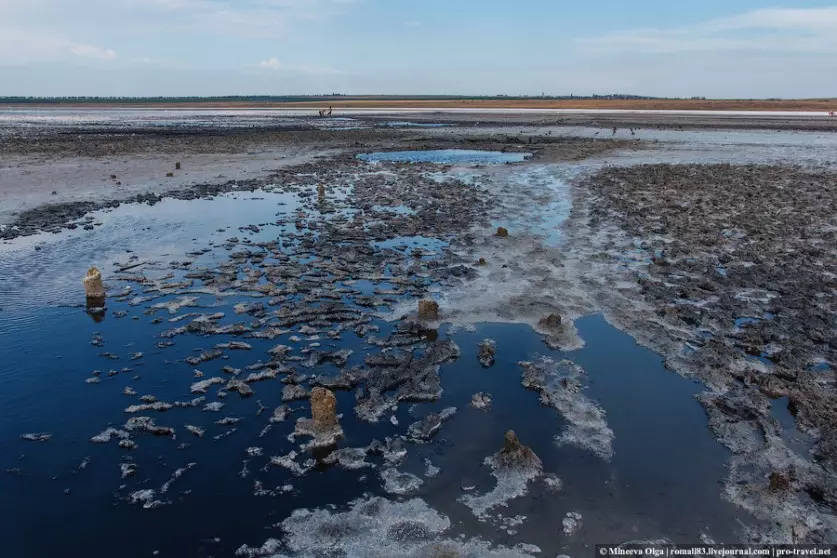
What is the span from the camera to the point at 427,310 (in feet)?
36.3

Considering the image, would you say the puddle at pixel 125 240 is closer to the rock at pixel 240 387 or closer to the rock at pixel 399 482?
the rock at pixel 240 387

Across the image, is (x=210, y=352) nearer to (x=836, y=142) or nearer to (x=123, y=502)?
(x=123, y=502)

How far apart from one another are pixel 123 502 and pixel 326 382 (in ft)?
10.9

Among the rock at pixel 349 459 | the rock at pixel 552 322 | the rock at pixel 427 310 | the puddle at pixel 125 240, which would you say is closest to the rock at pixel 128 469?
the rock at pixel 349 459

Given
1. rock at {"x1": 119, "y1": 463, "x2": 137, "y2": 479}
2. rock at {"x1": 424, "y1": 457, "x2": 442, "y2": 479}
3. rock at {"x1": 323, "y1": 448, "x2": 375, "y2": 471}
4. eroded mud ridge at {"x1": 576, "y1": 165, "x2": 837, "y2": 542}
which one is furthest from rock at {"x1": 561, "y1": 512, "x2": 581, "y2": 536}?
rock at {"x1": 119, "y1": 463, "x2": 137, "y2": 479}

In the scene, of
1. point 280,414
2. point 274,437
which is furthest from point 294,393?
point 274,437

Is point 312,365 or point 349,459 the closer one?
point 349,459

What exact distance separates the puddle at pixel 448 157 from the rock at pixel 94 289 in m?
26.2

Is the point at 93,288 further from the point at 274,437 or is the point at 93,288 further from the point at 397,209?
the point at 397,209

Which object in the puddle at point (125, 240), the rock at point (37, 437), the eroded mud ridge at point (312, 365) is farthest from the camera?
the puddle at point (125, 240)

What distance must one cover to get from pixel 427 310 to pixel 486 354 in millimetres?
1925

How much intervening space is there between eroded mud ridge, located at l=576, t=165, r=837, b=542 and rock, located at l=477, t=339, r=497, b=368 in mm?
3114

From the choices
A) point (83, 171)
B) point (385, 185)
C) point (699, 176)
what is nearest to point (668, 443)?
point (385, 185)

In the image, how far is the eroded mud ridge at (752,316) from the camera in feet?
21.6
